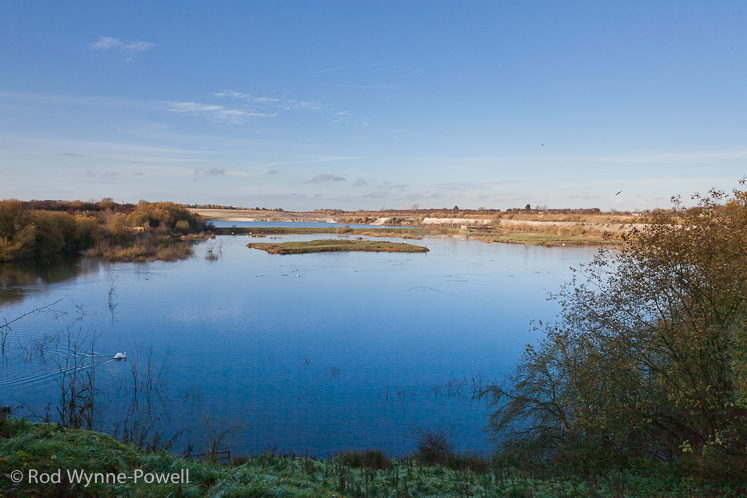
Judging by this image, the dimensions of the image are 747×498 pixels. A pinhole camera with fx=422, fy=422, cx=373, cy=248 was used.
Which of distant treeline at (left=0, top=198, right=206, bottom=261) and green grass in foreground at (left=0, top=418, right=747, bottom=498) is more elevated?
distant treeline at (left=0, top=198, right=206, bottom=261)

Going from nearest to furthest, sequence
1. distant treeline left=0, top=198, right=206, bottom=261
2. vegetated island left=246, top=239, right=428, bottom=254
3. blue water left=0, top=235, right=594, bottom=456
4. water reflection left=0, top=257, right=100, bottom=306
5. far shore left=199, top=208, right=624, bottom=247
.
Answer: blue water left=0, top=235, right=594, bottom=456, water reflection left=0, top=257, right=100, bottom=306, distant treeline left=0, top=198, right=206, bottom=261, vegetated island left=246, top=239, right=428, bottom=254, far shore left=199, top=208, right=624, bottom=247

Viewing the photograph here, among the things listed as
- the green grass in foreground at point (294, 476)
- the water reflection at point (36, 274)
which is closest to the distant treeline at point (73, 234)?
the water reflection at point (36, 274)

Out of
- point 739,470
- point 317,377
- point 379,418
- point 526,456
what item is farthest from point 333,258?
point 739,470

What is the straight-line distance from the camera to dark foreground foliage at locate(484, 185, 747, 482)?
7738 millimetres

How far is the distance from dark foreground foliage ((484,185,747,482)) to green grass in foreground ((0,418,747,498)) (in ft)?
2.35

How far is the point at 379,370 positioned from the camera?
1580cm

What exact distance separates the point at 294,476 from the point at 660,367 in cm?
780

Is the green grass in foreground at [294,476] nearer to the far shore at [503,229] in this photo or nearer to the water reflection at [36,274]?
the water reflection at [36,274]

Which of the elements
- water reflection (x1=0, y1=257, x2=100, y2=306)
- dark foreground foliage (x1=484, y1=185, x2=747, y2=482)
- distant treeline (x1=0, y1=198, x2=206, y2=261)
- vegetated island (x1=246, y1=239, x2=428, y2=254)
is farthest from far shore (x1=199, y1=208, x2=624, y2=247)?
water reflection (x1=0, y1=257, x2=100, y2=306)

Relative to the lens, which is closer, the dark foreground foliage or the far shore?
the dark foreground foliage

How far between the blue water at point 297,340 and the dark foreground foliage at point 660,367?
2.48 metres

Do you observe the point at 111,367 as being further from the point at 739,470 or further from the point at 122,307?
the point at 739,470

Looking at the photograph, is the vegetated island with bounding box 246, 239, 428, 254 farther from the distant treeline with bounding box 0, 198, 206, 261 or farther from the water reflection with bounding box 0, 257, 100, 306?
the water reflection with bounding box 0, 257, 100, 306

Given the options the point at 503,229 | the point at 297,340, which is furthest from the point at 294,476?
the point at 503,229
